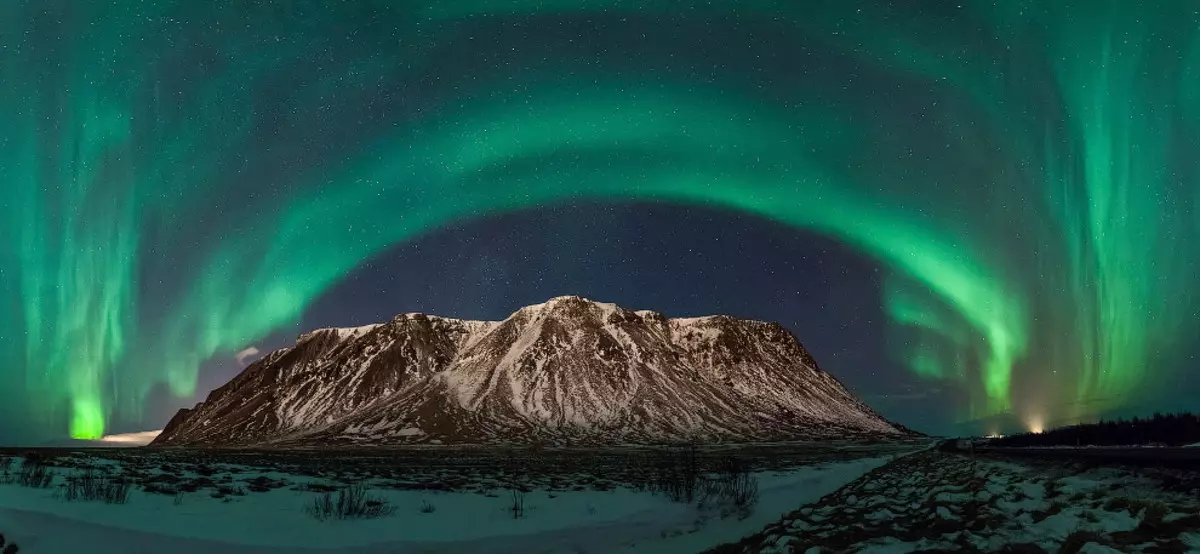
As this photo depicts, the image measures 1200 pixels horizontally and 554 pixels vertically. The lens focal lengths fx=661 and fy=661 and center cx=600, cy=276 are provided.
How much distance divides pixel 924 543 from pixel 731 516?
8.41 metres

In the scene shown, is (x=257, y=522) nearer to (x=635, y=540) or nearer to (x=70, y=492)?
(x=70, y=492)

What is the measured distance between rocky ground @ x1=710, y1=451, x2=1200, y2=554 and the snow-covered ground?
2.51 m

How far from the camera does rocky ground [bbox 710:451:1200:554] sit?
8.41m

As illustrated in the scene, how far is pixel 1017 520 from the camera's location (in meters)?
10.6

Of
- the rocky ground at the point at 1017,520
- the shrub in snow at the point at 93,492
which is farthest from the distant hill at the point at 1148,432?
the shrub in snow at the point at 93,492

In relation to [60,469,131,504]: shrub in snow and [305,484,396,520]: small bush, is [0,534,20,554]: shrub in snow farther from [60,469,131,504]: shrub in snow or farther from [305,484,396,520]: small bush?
[305,484,396,520]: small bush

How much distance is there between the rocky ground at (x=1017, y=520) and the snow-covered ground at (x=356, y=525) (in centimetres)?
251

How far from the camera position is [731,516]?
17.4 m

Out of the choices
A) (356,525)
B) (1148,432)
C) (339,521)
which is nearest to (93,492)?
(339,521)

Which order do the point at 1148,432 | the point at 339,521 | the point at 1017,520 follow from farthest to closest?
the point at 1148,432
the point at 339,521
the point at 1017,520

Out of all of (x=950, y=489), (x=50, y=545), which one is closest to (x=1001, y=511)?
(x=950, y=489)

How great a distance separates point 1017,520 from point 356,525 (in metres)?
11.9

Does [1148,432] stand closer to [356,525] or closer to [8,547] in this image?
[356,525]

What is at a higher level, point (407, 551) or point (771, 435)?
point (407, 551)
